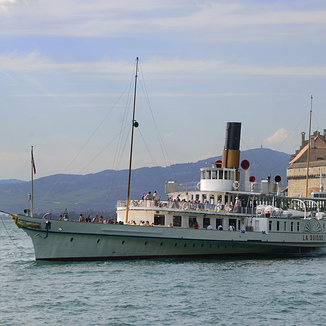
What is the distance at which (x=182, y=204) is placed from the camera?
4222cm

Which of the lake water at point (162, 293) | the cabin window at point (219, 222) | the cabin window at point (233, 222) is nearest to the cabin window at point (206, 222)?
the cabin window at point (219, 222)

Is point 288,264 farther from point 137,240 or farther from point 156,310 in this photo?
point 156,310

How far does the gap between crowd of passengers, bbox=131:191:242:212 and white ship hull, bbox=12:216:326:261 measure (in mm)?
1888

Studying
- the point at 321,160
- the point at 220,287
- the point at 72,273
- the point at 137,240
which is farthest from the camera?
the point at 321,160

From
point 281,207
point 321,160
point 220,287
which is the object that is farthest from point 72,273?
point 321,160

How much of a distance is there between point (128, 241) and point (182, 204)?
4.88 metres

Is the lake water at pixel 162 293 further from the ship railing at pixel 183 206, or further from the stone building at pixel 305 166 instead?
the stone building at pixel 305 166

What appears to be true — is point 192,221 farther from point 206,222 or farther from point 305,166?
point 305,166

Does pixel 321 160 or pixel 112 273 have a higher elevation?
pixel 321 160

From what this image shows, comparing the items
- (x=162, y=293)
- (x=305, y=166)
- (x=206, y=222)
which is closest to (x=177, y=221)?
(x=206, y=222)

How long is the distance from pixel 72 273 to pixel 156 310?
9.43 m

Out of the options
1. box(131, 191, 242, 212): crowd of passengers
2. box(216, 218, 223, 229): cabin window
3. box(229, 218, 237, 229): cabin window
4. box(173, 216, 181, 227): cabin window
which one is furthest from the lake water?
box(229, 218, 237, 229): cabin window

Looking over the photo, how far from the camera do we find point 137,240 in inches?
1561

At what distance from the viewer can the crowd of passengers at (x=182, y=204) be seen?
42219 mm
